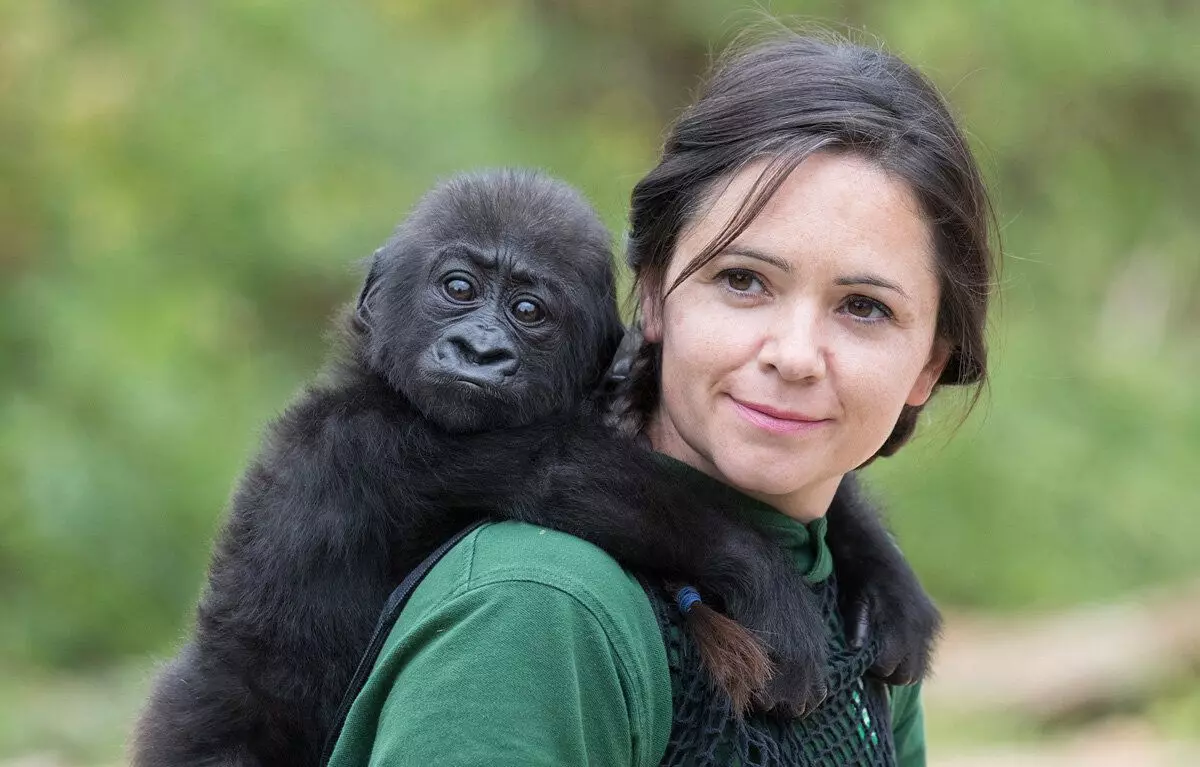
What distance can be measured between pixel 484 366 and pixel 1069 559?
684 centimetres

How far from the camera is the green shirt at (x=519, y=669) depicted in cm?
166

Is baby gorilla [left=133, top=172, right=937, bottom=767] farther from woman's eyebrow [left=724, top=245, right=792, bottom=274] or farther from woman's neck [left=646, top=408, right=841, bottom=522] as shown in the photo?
woman's eyebrow [left=724, top=245, right=792, bottom=274]

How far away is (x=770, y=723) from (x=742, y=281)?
637mm

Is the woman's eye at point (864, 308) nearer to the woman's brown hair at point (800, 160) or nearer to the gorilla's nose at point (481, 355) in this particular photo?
the woman's brown hair at point (800, 160)

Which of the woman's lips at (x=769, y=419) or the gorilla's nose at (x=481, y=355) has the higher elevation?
the gorilla's nose at (x=481, y=355)

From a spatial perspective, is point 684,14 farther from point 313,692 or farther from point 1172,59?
point 313,692

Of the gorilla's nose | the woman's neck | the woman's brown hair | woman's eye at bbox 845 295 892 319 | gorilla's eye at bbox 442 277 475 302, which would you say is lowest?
the woman's neck

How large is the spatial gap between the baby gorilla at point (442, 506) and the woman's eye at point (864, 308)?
0.42 m

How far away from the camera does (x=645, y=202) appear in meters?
2.32

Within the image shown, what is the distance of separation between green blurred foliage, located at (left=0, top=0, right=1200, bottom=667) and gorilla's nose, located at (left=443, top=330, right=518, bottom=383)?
→ 2.81 metres

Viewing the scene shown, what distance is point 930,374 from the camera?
7.88 feet

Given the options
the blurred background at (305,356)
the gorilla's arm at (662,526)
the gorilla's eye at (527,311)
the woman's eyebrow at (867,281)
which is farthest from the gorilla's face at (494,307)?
the blurred background at (305,356)

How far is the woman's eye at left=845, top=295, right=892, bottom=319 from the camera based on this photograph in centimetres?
206

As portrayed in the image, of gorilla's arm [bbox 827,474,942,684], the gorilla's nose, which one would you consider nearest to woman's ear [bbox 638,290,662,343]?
the gorilla's nose
